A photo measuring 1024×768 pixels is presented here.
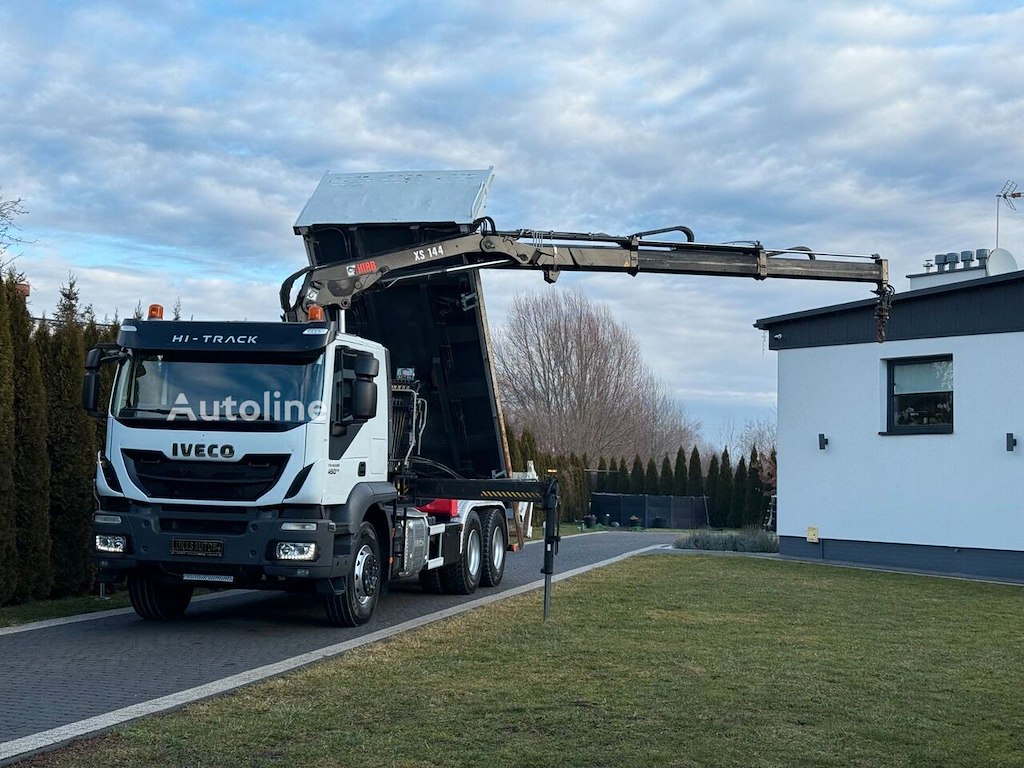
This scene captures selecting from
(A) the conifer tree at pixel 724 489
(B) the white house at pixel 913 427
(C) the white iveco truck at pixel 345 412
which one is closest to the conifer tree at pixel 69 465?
(C) the white iveco truck at pixel 345 412

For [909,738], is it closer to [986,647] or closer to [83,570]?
[986,647]

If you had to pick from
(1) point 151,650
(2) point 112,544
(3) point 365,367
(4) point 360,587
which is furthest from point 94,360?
(4) point 360,587

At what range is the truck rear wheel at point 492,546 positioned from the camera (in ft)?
51.5

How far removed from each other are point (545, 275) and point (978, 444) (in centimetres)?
822

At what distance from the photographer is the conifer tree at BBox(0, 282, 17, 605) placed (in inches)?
496

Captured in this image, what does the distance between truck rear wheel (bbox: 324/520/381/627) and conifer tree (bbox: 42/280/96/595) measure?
4.26 metres

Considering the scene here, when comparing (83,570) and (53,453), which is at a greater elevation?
(53,453)

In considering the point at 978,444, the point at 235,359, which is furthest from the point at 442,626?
the point at 978,444

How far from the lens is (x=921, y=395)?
19.3m

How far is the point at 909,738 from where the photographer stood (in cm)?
684

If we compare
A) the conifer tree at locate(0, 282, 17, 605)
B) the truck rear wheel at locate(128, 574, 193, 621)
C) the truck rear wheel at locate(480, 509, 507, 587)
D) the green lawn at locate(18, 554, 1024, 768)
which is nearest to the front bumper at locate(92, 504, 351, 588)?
the truck rear wheel at locate(128, 574, 193, 621)

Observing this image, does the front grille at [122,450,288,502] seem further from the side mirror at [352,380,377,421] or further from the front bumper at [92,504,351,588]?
the side mirror at [352,380,377,421]

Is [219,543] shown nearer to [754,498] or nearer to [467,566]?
[467,566]

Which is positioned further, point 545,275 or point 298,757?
point 545,275
